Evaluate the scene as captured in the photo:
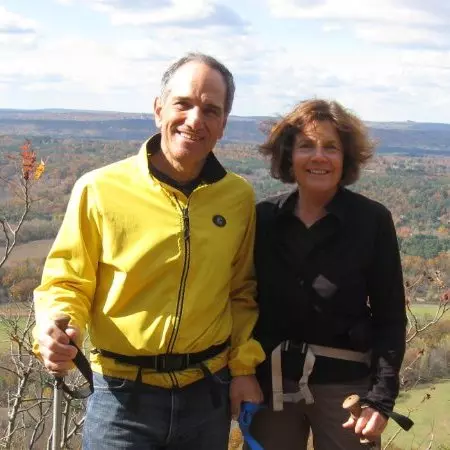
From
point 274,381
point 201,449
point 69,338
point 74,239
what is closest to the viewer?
point 69,338

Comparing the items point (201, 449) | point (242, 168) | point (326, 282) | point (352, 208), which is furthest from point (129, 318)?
point (242, 168)

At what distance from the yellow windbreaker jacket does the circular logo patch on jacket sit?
0.07ft

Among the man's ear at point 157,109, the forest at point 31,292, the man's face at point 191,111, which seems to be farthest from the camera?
the forest at point 31,292

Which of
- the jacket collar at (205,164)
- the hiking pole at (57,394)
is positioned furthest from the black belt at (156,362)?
the jacket collar at (205,164)

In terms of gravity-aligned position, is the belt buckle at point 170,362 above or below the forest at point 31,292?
above

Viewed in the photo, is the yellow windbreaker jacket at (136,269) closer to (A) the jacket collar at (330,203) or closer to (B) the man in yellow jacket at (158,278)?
(B) the man in yellow jacket at (158,278)

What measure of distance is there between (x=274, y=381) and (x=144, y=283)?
2.23ft

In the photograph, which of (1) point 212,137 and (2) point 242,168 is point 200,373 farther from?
(2) point 242,168

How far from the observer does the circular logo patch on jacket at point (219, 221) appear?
8.00 ft

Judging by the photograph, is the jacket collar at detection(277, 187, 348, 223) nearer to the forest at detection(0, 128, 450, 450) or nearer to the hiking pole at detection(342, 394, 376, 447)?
the forest at detection(0, 128, 450, 450)

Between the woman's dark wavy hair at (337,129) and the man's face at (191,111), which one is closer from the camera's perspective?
the man's face at (191,111)

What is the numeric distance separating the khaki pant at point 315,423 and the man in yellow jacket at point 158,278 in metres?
0.27

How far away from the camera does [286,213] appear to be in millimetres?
2682

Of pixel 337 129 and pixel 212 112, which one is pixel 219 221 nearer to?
pixel 212 112
